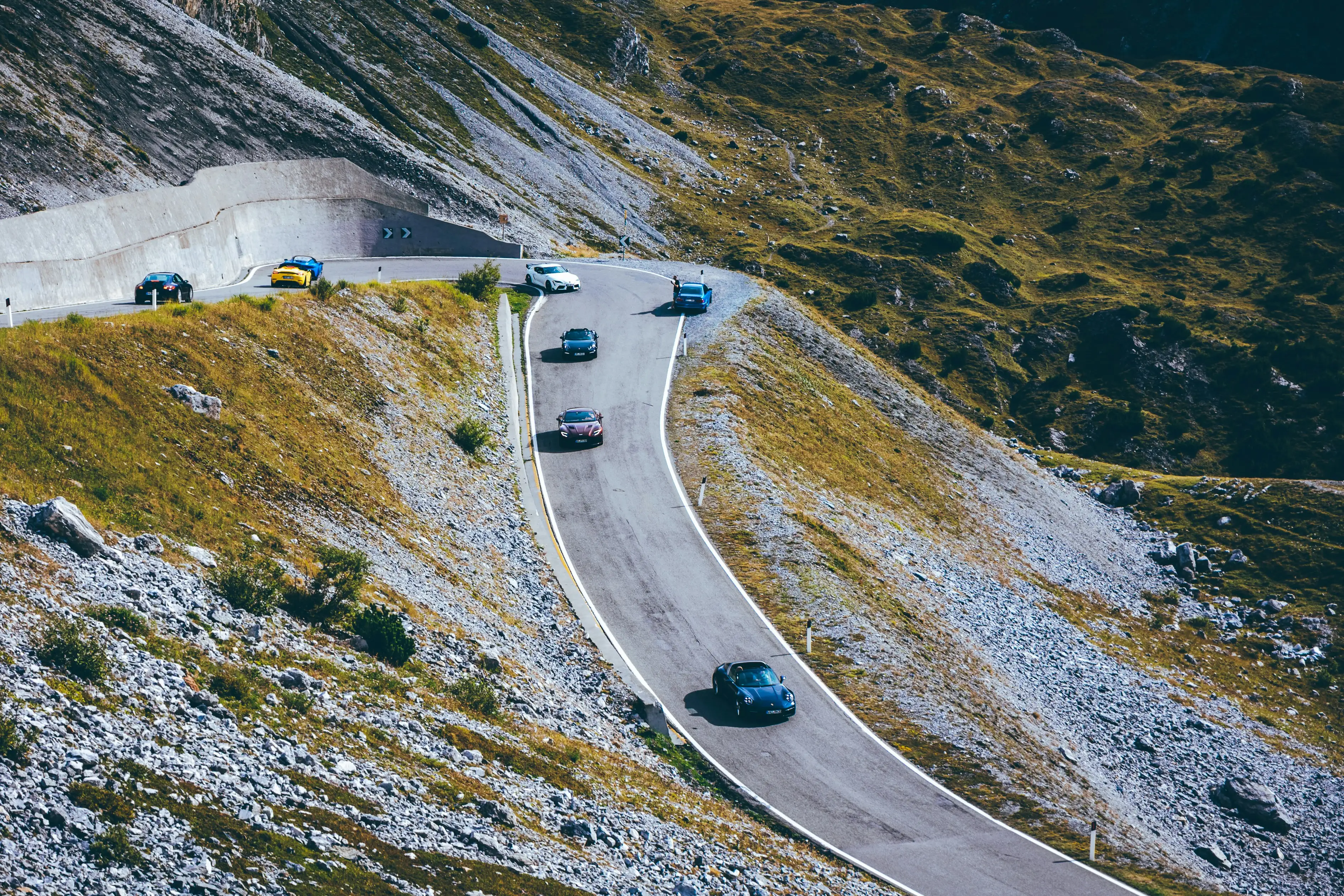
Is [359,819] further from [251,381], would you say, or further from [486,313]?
[486,313]

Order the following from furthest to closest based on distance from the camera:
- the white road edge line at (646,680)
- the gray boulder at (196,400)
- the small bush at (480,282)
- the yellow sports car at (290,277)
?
the small bush at (480,282)
the yellow sports car at (290,277)
the gray boulder at (196,400)
the white road edge line at (646,680)

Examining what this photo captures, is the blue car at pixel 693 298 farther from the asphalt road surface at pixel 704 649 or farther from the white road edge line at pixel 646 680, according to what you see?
the white road edge line at pixel 646 680

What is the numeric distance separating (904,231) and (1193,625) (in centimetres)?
5148

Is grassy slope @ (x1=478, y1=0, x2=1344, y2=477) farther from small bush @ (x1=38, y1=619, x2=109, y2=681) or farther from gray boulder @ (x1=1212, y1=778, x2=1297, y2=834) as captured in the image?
small bush @ (x1=38, y1=619, x2=109, y2=681)

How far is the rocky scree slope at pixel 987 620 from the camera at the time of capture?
2895cm

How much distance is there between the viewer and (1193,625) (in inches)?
1924

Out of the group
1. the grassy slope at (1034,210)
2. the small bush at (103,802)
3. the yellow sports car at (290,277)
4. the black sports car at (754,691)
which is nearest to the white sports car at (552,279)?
the yellow sports car at (290,277)

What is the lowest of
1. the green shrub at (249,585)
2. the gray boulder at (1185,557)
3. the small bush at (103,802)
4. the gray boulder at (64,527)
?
the gray boulder at (1185,557)

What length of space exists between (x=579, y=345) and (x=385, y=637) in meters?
28.3

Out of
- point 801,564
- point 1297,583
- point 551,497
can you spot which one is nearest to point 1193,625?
point 1297,583

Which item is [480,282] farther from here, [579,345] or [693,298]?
[693,298]

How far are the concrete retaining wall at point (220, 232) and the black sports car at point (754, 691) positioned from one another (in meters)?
27.3

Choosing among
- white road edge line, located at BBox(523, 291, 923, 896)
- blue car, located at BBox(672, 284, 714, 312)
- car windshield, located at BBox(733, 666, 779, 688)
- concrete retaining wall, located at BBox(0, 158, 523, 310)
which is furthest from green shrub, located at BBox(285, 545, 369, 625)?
blue car, located at BBox(672, 284, 714, 312)

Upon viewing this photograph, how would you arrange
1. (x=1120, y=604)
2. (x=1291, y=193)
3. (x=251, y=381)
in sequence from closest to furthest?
(x=251, y=381) < (x=1120, y=604) < (x=1291, y=193)
